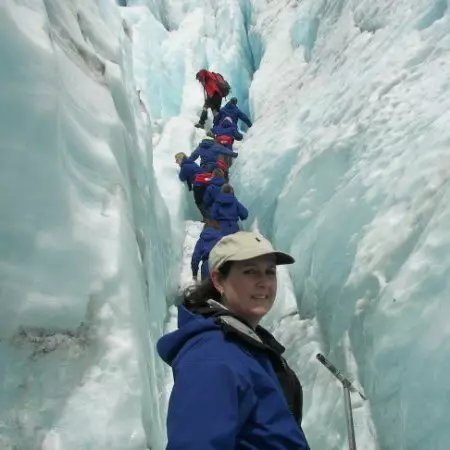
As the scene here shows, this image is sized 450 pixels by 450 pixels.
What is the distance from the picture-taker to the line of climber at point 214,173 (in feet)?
13.3

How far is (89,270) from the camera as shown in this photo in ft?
5.89

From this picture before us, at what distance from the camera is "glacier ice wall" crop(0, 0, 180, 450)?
1527 millimetres

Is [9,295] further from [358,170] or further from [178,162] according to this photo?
[178,162]

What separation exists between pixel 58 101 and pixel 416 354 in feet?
5.14

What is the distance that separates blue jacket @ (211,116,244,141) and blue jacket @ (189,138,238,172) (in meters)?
0.60

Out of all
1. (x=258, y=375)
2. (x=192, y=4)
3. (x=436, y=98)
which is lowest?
(x=258, y=375)

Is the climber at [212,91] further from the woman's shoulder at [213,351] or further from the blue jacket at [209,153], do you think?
the woman's shoulder at [213,351]

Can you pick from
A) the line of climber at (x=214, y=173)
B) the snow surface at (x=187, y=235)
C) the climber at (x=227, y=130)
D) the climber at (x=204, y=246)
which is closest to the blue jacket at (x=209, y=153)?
the line of climber at (x=214, y=173)

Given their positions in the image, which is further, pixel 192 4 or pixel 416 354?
pixel 192 4

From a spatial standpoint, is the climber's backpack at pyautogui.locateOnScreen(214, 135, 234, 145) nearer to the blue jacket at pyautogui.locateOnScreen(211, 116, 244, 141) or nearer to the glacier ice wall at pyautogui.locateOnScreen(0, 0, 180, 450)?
the blue jacket at pyautogui.locateOnScreen(211, 116, 244, 141)

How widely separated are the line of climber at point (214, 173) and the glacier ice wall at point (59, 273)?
4.47 feet

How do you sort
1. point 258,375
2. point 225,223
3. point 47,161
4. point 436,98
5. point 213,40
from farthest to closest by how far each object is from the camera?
point 213,40, point 225,223, point 436,98, point 47,161, point 258,375

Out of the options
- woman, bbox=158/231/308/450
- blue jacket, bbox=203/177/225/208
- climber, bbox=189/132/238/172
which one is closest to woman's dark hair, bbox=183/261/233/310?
woman, bbox=158/231/308/450

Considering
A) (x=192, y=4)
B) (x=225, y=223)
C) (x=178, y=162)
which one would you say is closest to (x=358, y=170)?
(x=225, y=223)
